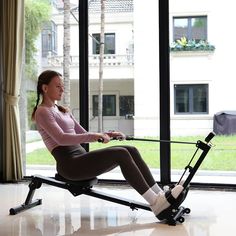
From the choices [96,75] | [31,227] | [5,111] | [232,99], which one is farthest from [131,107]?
[31,227]

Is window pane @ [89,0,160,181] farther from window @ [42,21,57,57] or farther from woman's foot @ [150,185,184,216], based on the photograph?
woman's foot @ [150,185,184,216]

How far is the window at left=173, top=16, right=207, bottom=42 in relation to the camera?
4.30 metres

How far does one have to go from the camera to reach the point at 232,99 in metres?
4.30

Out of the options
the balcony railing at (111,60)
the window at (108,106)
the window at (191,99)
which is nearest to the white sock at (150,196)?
the window at (191,99)

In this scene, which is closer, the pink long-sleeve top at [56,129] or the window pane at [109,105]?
the pink long-sleeve top at [56,129]

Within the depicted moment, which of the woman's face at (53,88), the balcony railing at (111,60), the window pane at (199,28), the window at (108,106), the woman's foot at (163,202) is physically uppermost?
the window pane at (199,28)

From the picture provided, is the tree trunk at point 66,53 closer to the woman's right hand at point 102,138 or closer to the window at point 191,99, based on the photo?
the window at point 191,99

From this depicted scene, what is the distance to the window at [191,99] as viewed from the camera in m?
4.34

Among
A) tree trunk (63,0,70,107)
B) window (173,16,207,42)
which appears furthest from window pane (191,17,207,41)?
tree trunk (63,0,70,107)

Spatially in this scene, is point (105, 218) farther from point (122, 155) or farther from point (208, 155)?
point (208, 155)

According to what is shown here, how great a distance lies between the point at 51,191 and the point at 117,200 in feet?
4.21

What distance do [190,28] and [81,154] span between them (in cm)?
212

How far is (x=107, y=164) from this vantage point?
2.86 m

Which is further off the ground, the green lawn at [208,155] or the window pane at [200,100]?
the window pane at [200,100]
